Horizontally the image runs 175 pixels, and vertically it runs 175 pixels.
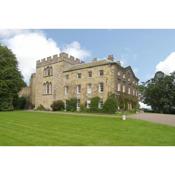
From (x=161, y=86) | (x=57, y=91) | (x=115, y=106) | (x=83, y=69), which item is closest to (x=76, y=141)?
(x=115, y=106)

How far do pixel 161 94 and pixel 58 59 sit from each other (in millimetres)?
18344

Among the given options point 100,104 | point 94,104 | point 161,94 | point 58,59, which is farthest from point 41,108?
point 161,94

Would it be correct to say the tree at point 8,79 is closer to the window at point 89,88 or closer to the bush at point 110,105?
the window at point 89,88

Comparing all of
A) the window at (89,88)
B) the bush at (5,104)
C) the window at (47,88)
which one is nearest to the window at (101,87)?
the window at (89,88)

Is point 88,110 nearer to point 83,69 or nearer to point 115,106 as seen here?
point 115,106

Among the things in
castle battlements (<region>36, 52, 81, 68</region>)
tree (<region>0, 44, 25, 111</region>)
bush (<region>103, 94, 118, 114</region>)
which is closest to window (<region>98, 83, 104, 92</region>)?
bush (<region>103, 94, 118, 114</region>)

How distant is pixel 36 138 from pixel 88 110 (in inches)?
847

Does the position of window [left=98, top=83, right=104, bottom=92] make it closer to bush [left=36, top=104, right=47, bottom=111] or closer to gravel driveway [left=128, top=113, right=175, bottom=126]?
gravel driveway [left=128, top=113, right=175, bottom=126]

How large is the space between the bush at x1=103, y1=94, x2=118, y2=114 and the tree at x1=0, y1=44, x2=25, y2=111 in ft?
48.6

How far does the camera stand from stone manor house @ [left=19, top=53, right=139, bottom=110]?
102ft

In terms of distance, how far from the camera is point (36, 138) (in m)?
9.95

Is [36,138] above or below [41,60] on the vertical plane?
below

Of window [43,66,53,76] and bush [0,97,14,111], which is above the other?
window [43,66,53,76]

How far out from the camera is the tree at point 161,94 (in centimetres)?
3606
